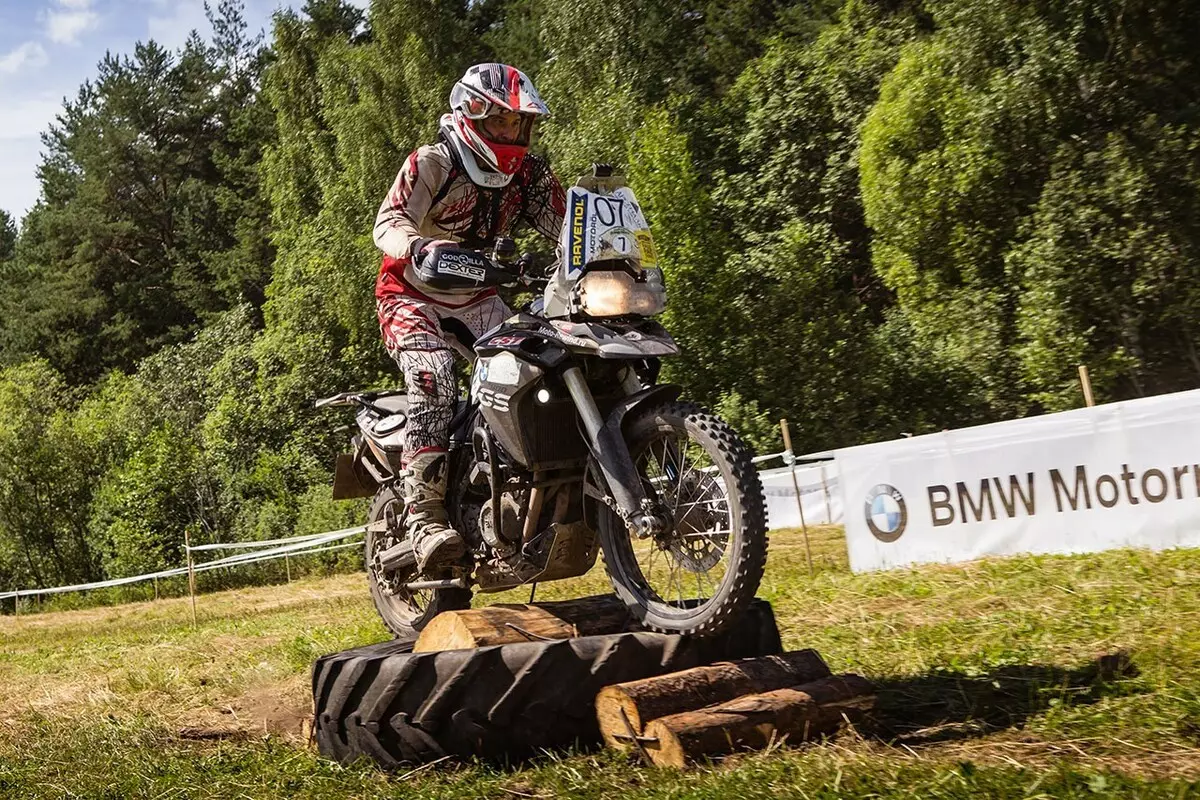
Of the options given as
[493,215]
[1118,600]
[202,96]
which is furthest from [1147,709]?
[202,96]

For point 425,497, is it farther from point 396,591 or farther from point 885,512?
point 885,512

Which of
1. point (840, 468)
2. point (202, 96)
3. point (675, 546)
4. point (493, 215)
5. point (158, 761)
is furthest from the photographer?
point (202, 96)

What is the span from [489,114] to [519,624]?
2.36 metres

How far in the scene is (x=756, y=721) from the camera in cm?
421

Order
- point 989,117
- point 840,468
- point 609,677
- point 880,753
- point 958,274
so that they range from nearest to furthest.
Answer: point 880,753 < point 609,677 < point 840,468 < point 989,117 < point 958,274

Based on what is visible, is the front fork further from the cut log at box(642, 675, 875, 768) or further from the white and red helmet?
the white and red helmet

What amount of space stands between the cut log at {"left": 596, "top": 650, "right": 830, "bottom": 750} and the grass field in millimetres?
155

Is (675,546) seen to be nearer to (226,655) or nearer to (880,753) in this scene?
(880,753)

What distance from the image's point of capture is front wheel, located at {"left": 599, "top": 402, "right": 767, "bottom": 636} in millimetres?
4477

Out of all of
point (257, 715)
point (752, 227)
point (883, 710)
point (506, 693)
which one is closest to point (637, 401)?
point (506, 693)

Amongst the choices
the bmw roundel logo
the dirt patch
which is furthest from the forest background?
the dirt patch

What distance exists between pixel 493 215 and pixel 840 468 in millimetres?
6594

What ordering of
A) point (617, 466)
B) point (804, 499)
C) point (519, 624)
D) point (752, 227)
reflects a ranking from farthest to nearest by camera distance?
point (752, 227) < point (804, 499) < point (519, 624) < point (617, 466)

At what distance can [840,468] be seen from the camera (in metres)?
11.7
